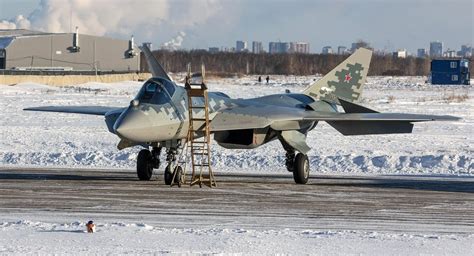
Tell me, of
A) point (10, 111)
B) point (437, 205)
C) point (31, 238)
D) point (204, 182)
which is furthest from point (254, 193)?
point (10, 111)

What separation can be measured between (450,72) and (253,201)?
117449mm

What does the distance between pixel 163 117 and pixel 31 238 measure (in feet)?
27.8

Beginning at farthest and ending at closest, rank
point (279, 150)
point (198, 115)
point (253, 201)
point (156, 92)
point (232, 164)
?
point (279, 150) < point (232, 164) < point (198, 115) < point (156, 92) < point (253, 201)

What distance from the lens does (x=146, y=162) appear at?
23922mm

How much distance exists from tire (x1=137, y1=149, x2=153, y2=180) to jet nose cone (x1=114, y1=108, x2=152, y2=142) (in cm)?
209

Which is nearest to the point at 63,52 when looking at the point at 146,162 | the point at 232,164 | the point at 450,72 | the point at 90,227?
the point at 450,72

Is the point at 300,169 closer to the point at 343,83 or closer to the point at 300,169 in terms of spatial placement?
the point at 300,169

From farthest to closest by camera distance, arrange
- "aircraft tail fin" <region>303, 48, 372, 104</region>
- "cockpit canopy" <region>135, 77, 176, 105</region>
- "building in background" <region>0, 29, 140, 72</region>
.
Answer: "building in background" <region>0, 29, 140, 72</region> < "aircraft tail fin" <region>303, 48, 372, 104</region> < "cockpit canopy" <region>135, 77, 176, 105</region>

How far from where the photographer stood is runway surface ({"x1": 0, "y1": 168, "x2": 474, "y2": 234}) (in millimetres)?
16219

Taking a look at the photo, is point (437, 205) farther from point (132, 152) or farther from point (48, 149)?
point (48, 149)

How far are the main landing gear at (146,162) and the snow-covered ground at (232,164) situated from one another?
3692 millimetres

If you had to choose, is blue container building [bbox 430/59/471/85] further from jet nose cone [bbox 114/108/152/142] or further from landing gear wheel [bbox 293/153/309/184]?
jet nose cone [bbox 114/108/152/142]

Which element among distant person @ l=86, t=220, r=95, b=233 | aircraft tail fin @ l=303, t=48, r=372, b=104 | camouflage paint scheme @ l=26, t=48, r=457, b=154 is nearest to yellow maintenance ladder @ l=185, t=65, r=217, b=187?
camouflage paint scheme @ l=26, t=48, r=457, b=154

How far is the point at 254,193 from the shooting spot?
21.0 metres
